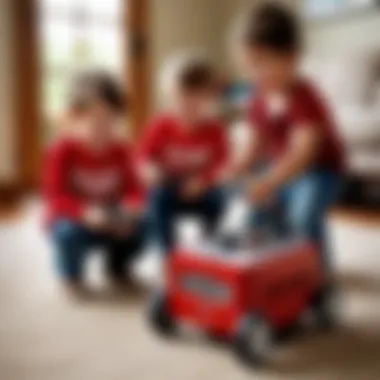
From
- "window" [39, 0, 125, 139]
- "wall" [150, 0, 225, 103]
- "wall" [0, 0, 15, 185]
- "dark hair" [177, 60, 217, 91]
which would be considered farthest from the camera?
"wall" [150, 0, 225, 103]

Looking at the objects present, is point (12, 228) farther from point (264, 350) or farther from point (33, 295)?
point (264, 350)

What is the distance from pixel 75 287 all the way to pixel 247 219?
45cm

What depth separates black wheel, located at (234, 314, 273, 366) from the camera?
1.17 meters

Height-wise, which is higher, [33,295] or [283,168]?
[283,168]

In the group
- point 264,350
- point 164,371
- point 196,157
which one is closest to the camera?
point 164,371

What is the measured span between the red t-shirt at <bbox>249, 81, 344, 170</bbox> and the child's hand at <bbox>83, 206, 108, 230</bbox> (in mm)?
431

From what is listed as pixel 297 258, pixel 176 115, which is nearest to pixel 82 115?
pixel 176 115

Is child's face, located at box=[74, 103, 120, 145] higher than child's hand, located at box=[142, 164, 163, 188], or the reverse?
child's face, located at box=[74, 103, 120, 145]

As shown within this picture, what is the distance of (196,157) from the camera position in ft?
6.23

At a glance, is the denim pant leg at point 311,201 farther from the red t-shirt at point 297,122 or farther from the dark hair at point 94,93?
the dark hair at point 94,93

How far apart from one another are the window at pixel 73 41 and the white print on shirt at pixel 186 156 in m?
2.09

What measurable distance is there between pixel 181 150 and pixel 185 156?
0.02 m

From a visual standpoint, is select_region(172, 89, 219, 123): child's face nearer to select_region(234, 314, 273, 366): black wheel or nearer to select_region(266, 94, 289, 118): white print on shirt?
select_region(266, 94, 289, 118): white print on shirt

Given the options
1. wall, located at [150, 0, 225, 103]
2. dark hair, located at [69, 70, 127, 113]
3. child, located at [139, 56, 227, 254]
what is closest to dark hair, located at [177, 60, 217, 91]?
child, located at [139, 56, 227, 254]
